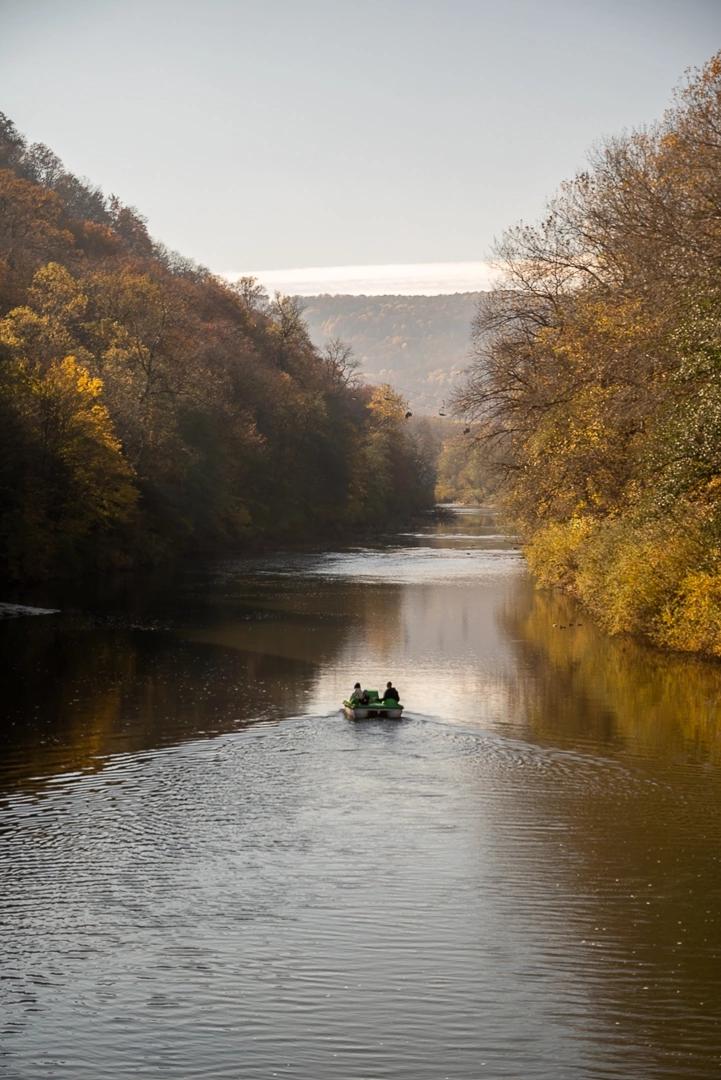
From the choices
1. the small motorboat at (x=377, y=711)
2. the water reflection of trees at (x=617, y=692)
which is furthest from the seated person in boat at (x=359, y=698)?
the water reflection of trees at (x=617, y=692)

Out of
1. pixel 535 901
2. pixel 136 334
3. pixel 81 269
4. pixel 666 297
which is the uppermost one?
pixel 81 269

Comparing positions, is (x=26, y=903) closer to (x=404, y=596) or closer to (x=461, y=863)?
(x=461, y=863)

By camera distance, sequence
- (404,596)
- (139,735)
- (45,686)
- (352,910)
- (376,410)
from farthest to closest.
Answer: (376,410) → (404,596) → (45,686) → (139,735) → (352,910)

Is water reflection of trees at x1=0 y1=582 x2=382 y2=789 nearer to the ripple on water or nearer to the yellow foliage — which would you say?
the ripple on water

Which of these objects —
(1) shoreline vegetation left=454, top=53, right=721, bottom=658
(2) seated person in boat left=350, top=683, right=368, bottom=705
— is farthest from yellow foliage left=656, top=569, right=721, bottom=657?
(2) seated person in boat left=350, top=683, right=368, bottom=705

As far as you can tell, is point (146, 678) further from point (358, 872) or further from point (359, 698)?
point (358, 872)

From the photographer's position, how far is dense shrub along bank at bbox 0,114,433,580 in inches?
2210

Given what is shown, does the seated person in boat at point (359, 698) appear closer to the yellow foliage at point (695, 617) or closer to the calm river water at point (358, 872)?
the calm river water at point (358, 872)

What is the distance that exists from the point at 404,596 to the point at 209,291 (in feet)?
234

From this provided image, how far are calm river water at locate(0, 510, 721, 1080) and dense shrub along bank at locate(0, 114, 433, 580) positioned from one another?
2380 cm

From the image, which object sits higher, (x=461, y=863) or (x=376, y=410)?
(x=376, y=410)

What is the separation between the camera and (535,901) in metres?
15.7

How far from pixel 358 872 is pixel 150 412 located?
183 feet

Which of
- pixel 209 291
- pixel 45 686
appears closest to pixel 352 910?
pixel 45 686
